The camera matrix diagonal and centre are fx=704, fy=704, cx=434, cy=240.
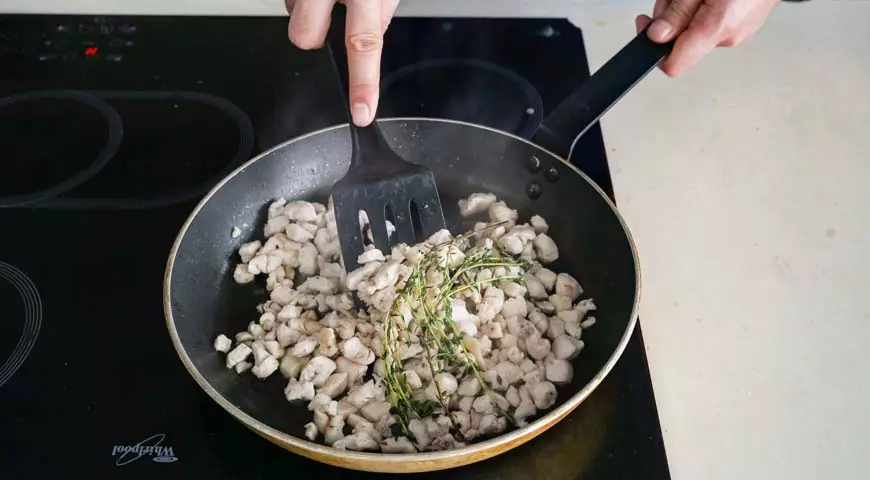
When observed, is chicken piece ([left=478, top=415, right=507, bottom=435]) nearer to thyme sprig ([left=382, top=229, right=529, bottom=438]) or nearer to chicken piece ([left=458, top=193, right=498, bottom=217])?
thyme sprig ([left=382, top=229, right=529, bottom=438])

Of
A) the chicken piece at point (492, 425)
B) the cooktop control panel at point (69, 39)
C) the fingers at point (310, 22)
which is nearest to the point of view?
the chicken piece at point (492, 425)

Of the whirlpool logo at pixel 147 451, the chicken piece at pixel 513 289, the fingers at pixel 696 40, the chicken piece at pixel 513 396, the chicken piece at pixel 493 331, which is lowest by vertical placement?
the whirlpool logo at pixel 147 451

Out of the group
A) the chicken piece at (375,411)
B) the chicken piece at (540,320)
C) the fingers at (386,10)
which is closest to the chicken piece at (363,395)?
the chicken piece at (375,411)

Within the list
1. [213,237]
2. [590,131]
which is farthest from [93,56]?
[590,131]

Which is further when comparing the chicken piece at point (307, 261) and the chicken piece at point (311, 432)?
the chicken piece at point (307, 261)

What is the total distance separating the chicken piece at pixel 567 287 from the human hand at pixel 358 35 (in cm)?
33

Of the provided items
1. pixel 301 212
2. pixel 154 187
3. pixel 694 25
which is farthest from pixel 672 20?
pixel 154 187

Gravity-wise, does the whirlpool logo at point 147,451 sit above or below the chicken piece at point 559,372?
below

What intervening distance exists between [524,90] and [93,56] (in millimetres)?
784

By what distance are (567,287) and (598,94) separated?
267mm

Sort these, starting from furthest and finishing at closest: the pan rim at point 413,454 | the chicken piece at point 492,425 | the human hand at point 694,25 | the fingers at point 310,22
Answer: the human hand at point 694,25, the fingers at point 310,22, the chicken piece at point 492,425, the pan rim at point 413,454

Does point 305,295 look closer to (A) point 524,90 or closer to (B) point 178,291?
(B) point 178,291

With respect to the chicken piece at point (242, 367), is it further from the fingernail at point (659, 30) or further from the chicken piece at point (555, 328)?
the fingernail at point (659, 30)

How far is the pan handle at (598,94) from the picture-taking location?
96 centimetres
